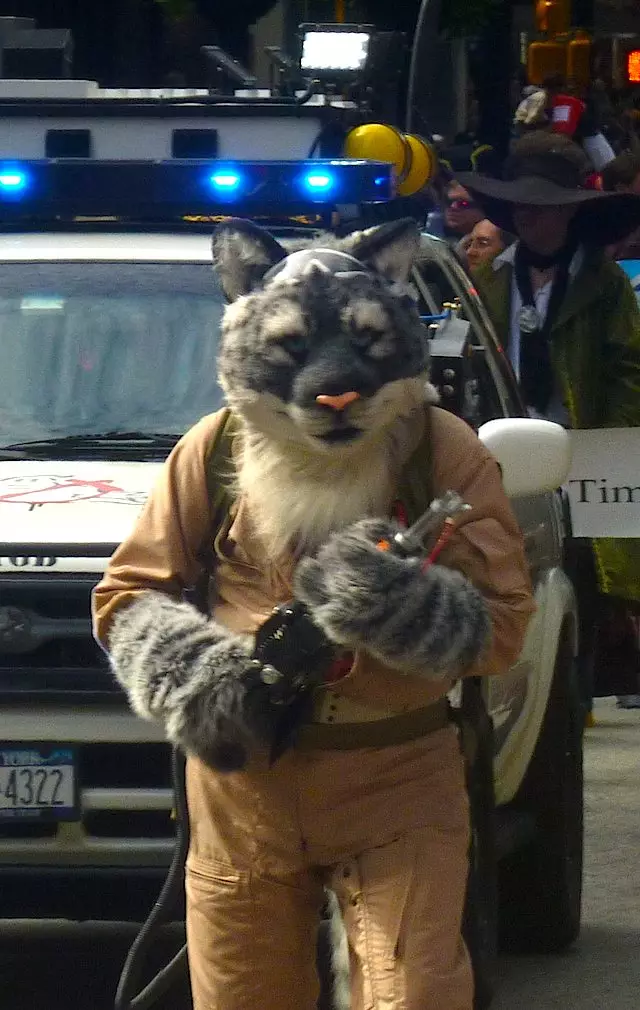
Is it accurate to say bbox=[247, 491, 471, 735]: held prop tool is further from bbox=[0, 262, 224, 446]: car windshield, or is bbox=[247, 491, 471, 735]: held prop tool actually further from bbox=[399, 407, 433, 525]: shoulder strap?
bbox=[0, 262, 224, 446]: car windshield

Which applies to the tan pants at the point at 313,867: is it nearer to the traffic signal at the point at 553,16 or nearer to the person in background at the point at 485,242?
the person in background at the point at 485,242

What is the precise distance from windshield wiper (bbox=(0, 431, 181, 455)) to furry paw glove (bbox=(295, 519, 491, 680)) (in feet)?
6.66

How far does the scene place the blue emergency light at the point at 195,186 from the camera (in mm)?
5887

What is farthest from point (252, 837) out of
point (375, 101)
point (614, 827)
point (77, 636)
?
point (375, 101)

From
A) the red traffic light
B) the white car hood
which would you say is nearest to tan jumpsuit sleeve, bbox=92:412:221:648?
the white car hood

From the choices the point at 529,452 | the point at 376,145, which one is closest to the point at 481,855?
the point at 529,452

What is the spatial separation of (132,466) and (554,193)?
3500mm

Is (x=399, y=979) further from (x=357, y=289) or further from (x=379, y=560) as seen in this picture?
(x=357, y=289)

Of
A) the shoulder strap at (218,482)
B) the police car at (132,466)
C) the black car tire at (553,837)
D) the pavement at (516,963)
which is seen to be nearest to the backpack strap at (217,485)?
the shoulder strap at (218,482)

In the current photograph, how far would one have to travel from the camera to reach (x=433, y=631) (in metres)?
3.60

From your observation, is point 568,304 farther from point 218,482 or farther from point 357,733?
point 357,733

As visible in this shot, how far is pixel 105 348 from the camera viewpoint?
19.4 feet

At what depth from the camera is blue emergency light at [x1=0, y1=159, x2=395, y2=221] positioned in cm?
589

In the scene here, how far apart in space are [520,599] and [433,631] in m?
0.30
